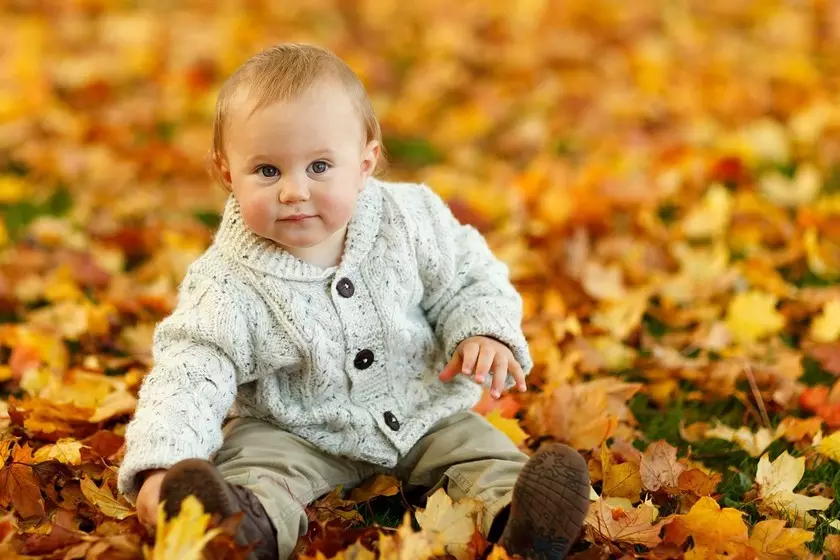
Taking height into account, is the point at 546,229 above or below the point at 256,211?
below

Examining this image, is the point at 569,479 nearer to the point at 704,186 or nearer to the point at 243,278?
the point at 243,278

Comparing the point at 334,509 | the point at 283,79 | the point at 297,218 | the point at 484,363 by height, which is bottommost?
the point at 334,509

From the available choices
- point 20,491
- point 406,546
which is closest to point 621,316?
point 406,546

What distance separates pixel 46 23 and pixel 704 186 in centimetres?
403

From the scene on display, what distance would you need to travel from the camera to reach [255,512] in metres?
1.82

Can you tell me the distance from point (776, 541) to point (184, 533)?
1.04 meters

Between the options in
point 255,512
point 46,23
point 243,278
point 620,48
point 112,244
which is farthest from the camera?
point 46,23

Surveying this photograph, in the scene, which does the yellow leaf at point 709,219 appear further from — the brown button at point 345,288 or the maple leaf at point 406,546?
the maple leaf at point 406,546

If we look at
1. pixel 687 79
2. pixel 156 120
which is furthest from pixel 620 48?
pixel 156 120

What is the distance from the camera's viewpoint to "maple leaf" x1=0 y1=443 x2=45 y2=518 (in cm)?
204

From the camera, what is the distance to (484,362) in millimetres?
2018

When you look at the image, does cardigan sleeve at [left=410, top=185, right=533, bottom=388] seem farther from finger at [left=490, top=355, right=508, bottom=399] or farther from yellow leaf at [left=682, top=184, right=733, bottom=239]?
yellow leaf at [left=682, top=184, right=733, bottom=239]

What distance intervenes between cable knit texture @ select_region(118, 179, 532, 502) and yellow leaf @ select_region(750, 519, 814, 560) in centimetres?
55

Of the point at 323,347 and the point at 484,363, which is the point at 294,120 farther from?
the point at 484,363
